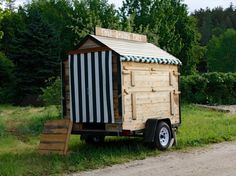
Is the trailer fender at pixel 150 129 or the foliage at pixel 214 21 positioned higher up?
the foliage at pixel 214 21

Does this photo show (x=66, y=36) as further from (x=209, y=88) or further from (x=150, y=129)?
(x=150, y=129)

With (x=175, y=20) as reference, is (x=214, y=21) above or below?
above

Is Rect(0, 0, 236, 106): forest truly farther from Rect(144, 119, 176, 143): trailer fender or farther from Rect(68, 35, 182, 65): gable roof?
Rect(144, 119, 176, 143): trailer fender

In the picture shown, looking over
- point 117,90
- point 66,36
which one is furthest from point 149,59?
point 66,36

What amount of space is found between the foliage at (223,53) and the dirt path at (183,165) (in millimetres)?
74279

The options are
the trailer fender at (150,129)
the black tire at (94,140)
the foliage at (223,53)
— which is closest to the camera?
the trailer fender at (150,129)

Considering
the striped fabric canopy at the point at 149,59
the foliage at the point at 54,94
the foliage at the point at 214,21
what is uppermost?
the foliage at the point at 214,21

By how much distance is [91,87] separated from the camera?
35.6 feet

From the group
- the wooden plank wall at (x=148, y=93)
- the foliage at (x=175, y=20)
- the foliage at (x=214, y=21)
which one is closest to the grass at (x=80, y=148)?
the wooden plank wall at (x=148, y=93)

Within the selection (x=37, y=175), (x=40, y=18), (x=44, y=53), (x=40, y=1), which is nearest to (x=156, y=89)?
(x=37, y=175)

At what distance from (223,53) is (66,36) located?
40864 mm

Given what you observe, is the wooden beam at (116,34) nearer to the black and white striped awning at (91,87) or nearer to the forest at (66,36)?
the black and white striped awning at (91,87)

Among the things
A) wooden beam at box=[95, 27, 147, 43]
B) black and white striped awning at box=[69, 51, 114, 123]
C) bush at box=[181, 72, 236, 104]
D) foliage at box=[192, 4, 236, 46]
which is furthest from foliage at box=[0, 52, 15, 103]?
foliage at box=[192, 4, 236, 46]

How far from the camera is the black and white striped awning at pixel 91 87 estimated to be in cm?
1055
